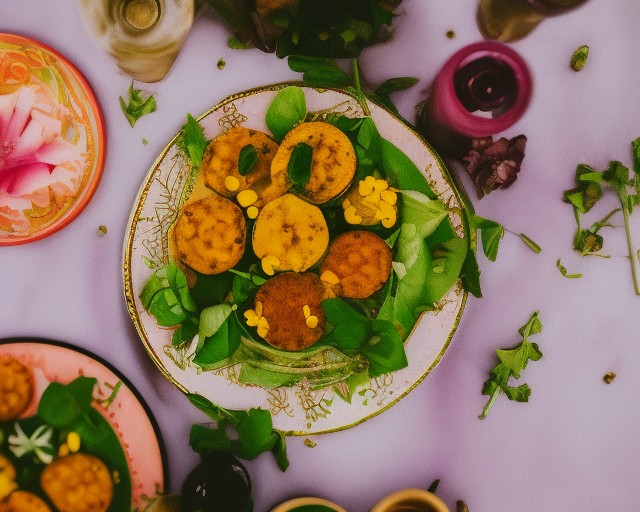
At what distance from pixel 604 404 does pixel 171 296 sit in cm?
72

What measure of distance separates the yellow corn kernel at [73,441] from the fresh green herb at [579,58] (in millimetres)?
963

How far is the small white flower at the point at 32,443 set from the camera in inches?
31.2

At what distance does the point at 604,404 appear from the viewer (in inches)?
35.1

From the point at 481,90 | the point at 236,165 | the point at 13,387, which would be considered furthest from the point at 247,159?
the point at 13,387

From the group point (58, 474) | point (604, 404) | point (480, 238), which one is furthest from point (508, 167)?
point (58, 474)

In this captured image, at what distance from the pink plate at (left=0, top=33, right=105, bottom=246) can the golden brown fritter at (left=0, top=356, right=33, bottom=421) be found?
0.19 meters

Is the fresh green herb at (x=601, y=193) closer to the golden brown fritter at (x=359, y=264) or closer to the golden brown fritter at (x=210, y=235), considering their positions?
the golden brown fritter at (x=359, y=264)

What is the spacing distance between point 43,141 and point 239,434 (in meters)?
0.53

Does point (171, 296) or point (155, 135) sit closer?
point (171, 296)

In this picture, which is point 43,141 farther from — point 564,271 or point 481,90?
point 564,271

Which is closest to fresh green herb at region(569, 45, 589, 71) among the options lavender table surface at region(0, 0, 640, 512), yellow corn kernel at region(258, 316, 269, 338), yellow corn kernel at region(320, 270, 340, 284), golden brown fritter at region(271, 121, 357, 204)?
lavender table surface at region(0, 0, 640, 512)

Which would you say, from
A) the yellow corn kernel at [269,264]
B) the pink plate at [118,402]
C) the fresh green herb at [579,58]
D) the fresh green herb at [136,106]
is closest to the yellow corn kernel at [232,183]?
the yellow corn kernel at [269,264]

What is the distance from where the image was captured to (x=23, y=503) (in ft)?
2.54

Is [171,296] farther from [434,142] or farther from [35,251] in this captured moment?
[434,142]
